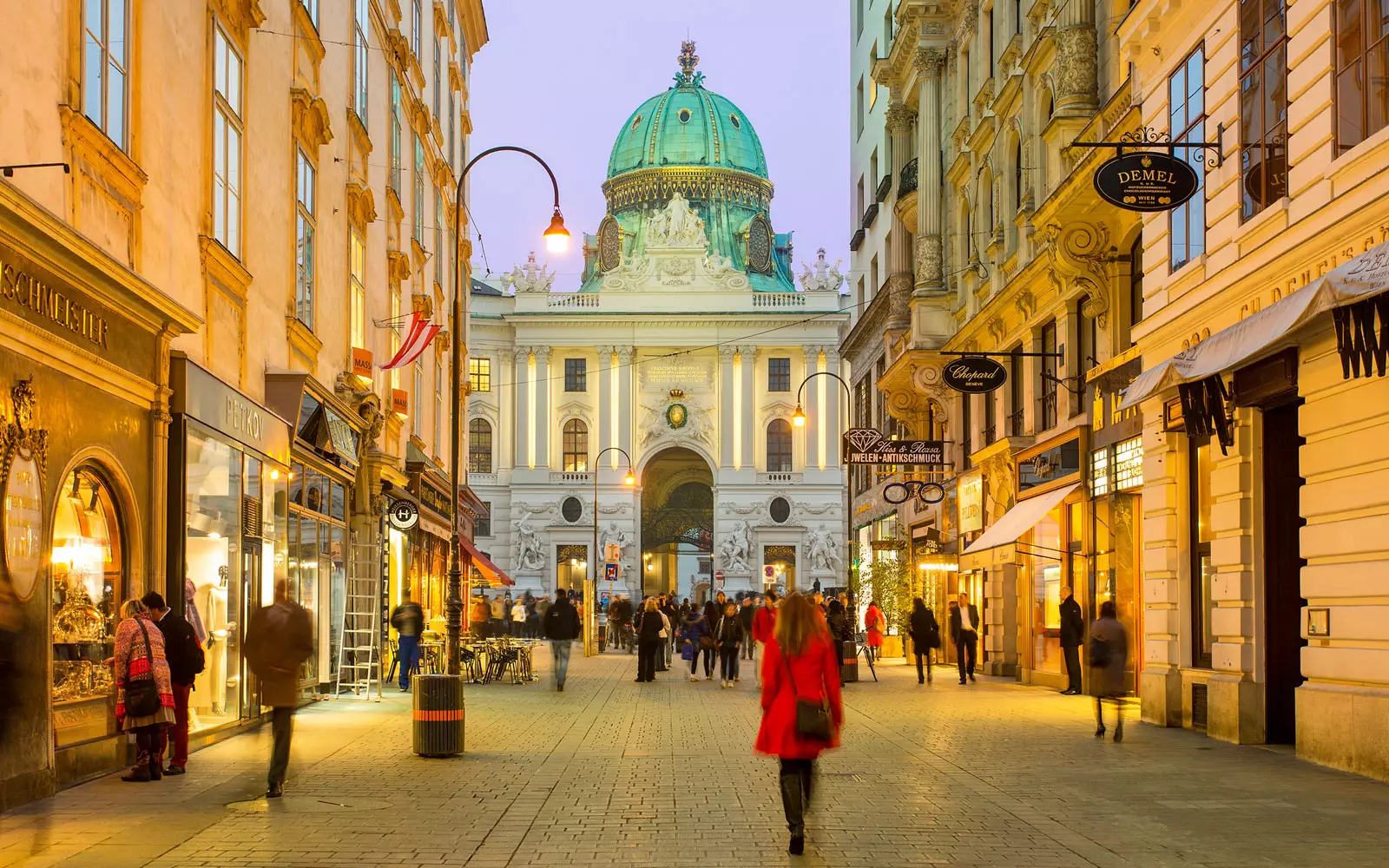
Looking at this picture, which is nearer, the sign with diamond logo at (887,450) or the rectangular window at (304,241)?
the rectangular window at (304,241)

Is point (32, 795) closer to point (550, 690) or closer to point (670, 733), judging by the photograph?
point (670, 733)

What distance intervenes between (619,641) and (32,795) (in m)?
40.0

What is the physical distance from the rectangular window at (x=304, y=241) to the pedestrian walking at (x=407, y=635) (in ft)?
16.8

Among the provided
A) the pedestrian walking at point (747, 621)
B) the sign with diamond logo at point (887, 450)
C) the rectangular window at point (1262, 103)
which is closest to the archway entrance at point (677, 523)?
the pedestrian walking at point (747, 621)

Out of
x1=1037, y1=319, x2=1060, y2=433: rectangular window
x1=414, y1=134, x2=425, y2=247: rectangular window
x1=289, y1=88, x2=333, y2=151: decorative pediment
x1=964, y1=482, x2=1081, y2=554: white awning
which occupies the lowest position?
x1=964, y1=482, x2=1081, y2=554: white awning

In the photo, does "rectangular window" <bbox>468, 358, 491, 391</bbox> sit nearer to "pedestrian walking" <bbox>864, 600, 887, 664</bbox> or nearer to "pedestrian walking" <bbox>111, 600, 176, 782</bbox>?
"pedestrian walking" <bbox>864, 600, 887, 664</bbox>

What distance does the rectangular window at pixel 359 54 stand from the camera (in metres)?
26.5

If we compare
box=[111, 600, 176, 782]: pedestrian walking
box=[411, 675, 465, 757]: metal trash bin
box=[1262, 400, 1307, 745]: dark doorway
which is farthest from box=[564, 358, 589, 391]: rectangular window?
box=[111, 600, 176, 782]: pedestrian walking

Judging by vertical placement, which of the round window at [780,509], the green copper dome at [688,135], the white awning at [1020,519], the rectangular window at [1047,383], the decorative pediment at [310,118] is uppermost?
the green copper dome at [688,135]

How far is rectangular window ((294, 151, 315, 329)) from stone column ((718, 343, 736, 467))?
59.9 meters

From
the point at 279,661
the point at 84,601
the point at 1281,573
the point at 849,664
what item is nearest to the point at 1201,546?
the point at 1281,573

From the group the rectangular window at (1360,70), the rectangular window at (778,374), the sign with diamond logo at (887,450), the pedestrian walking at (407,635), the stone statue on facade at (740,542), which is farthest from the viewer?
the rectangular window at (778,374)

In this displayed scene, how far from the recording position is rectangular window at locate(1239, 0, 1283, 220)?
15.3 metres

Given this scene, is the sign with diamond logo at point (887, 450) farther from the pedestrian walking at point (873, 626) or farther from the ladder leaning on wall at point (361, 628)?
the ladder leaning on wall at point (361, 628)
